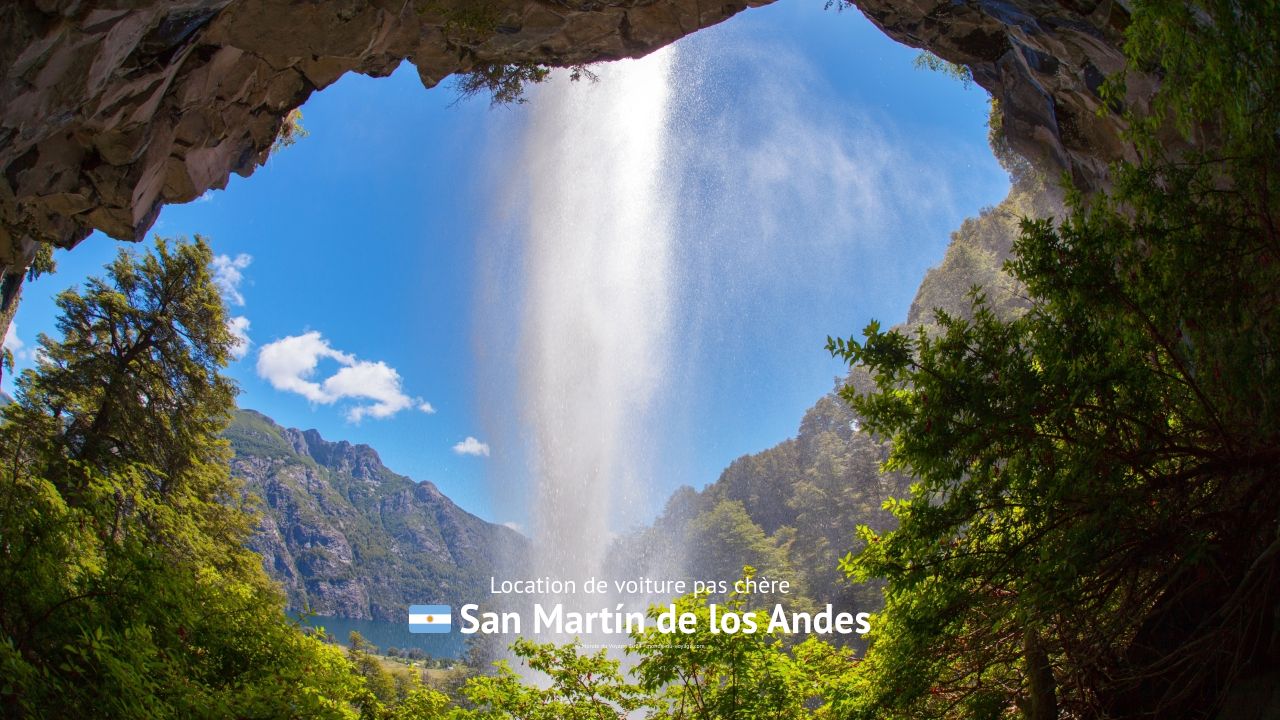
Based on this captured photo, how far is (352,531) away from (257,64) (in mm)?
167575

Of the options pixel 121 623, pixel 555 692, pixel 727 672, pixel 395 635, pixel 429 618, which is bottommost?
pixel 555 692

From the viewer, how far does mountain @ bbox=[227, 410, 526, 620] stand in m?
135

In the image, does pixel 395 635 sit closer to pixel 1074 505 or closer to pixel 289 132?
pixel 289 132

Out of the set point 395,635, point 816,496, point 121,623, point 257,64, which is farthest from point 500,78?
point 395,635

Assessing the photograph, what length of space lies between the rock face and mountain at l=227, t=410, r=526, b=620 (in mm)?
112509

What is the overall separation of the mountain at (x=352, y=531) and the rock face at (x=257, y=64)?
113 m

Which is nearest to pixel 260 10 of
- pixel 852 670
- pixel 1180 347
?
pixel 1180 347

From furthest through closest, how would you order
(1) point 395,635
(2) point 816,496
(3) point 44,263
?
(1) point 395,635 → (2) point 816,496 → (3) point 44,263

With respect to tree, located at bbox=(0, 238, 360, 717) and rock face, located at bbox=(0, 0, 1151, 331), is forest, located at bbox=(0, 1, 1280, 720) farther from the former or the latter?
rock face, located at bbox=(0, 0, 1151, 331)

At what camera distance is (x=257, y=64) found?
974 cm

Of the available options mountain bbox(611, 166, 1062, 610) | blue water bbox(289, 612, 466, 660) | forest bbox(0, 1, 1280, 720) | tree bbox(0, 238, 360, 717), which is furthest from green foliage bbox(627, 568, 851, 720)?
blue water bbox(289, 612, 466, 660)

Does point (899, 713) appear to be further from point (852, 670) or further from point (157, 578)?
point (157, 578)

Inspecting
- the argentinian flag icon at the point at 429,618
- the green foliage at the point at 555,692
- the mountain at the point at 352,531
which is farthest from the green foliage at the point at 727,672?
the mountain at the point at 352,531

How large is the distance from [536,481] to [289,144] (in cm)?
2268
